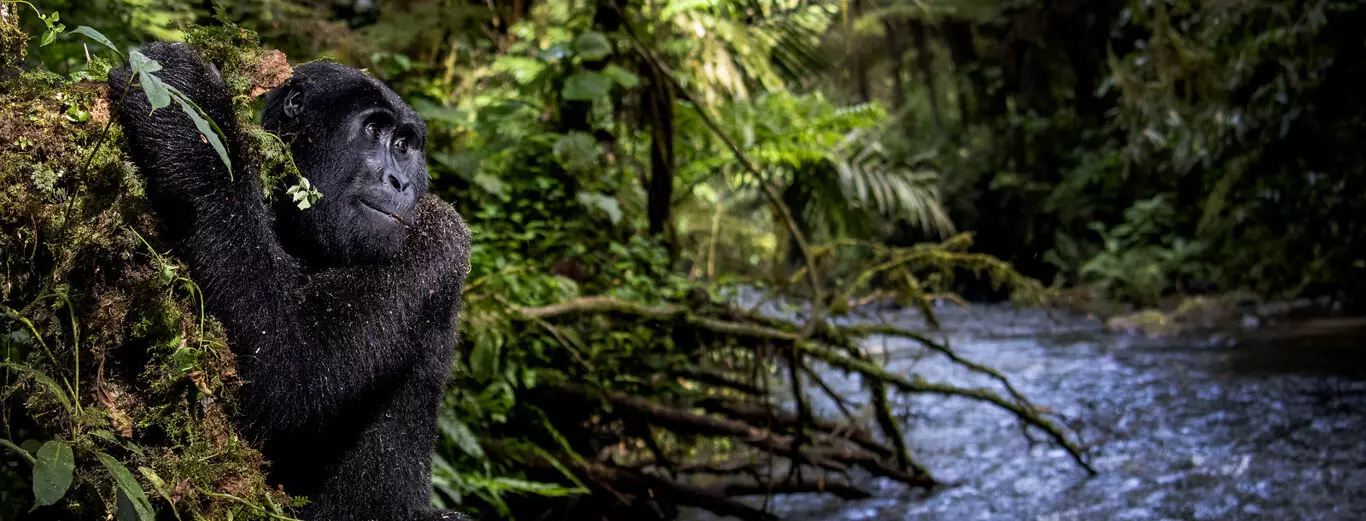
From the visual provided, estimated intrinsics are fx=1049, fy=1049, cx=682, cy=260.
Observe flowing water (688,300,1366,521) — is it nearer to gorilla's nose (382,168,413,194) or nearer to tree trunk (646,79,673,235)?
tree trunk (646,79,673,235)

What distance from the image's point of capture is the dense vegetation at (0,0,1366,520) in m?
1.79

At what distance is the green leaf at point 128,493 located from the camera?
158 cm

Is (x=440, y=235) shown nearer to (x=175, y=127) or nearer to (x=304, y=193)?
(x=304, y=193)

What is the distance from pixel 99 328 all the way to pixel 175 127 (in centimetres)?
37

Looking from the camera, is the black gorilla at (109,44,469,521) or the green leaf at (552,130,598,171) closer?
the black gorilla at (109,44,469,521)

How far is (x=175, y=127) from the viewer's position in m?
1.85

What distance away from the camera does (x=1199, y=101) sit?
1021 centimetres

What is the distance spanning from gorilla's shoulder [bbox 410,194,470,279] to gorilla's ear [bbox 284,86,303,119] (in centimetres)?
33

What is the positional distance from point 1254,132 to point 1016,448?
5201 mm

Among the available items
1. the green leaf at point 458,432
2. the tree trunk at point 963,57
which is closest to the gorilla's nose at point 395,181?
the green leaf at point 458,432

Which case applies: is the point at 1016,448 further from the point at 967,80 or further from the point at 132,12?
the point at 967,80

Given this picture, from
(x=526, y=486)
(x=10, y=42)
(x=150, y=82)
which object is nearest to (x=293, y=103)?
(x=10, y=42)

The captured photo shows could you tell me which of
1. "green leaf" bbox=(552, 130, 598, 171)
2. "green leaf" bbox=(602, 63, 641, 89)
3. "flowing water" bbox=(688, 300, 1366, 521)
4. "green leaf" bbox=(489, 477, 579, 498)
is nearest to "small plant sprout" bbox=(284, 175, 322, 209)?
"green leaf" bbox=(489, 477, 579, 498)

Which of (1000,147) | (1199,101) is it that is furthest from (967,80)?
(1199,101)
